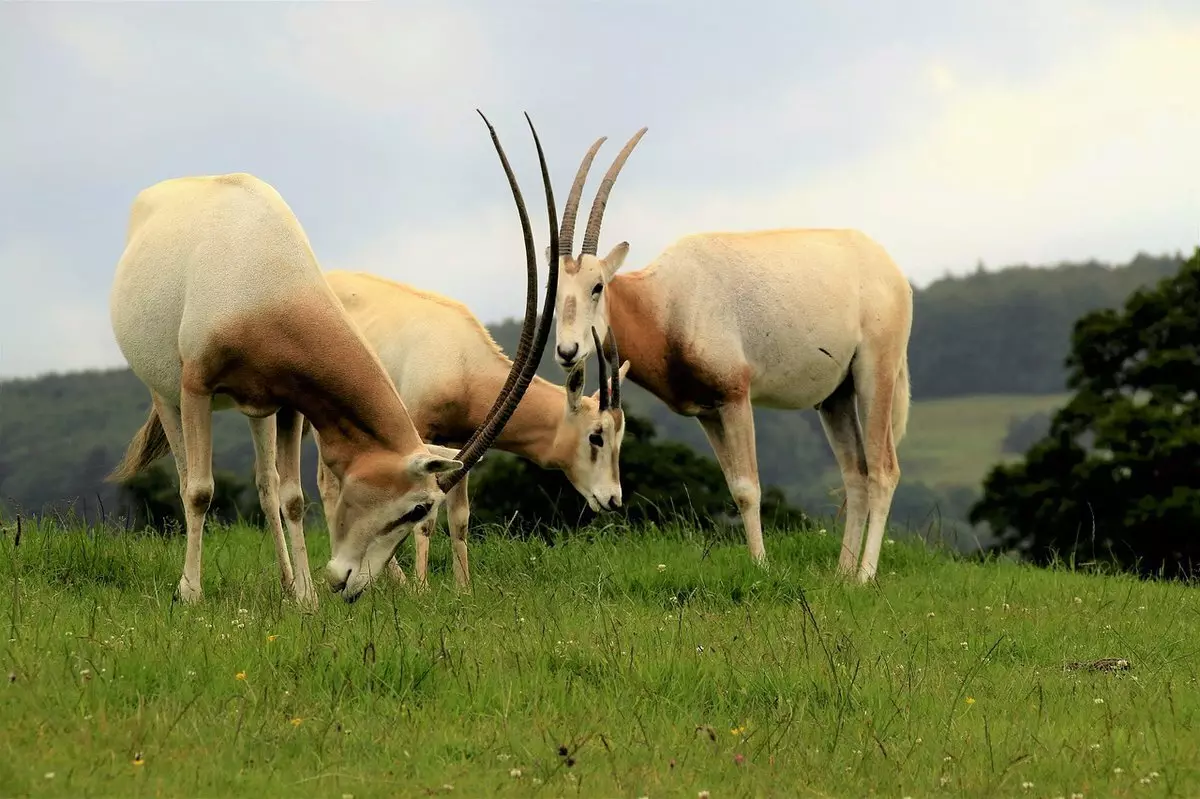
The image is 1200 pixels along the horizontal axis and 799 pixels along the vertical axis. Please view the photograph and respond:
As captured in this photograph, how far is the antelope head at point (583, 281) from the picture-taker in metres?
10.5

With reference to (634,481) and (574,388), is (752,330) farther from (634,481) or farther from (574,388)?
(634,481)

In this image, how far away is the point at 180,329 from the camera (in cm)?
862

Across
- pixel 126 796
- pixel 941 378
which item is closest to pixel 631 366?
pixel 126 796

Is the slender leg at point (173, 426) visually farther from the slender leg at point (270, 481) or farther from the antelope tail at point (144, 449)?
the antelope tail at point (144, 449)

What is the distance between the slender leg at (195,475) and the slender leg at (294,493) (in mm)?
637

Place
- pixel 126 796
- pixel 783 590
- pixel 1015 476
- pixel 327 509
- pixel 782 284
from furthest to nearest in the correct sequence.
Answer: pixel 1015 476 → pixel 782 284 → pixel 327 509 → pixel 783 590 → pixel 126 796

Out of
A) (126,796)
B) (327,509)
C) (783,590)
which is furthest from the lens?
(327,509)

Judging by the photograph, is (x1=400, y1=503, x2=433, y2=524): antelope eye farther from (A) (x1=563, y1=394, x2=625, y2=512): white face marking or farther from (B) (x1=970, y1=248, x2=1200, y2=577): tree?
(B) (x1=970, y1=248, x2=1200, y2=577): tree

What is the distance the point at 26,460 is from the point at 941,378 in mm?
58167

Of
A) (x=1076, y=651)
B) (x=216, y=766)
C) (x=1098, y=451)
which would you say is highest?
A: (x=216, y=766)

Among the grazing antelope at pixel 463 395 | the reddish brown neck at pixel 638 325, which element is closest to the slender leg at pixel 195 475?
the grazing antelope at pixel 463 395

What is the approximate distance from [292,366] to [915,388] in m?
46.9

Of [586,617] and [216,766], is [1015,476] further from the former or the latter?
[216,766]

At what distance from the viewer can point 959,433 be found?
91.8 m
